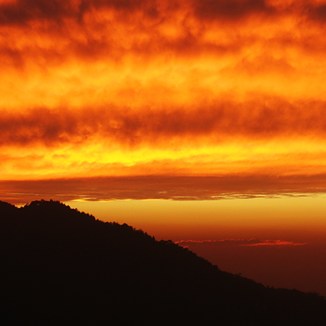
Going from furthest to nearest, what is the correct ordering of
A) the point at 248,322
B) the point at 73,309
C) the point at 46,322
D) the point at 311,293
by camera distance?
the point at 311,293 → the point at 248,322 → the point at 73,309 → the point at 46,322

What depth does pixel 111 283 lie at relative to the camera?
61.4 m

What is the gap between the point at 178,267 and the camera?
72.4 metres

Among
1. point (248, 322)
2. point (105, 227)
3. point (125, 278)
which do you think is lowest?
point (248, 322)

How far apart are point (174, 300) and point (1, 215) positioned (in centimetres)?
2589

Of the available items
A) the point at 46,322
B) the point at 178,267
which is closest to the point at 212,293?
the point at 178,267

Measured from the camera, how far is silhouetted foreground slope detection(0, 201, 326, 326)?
54719 millimetres

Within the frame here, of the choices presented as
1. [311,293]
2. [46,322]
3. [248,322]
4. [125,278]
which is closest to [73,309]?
[46,322]

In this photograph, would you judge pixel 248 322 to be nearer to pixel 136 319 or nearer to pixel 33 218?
pixel 136 319

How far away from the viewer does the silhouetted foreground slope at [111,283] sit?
54.7 m

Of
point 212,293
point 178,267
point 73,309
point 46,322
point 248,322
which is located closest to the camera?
point 46,322

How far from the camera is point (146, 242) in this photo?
75562mm

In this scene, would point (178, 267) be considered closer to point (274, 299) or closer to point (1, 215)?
point (274, 299)

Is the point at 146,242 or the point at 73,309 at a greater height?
the point at 146,242

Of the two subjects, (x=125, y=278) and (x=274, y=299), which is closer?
(x=125, y=278)
